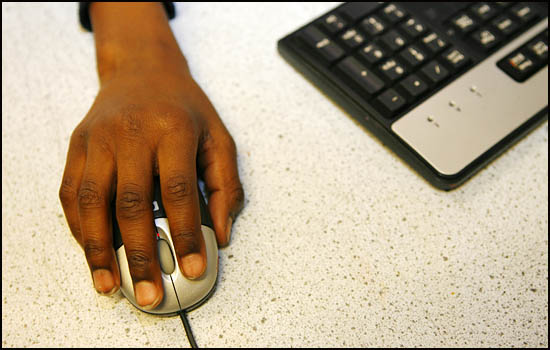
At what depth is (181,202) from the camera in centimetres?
36

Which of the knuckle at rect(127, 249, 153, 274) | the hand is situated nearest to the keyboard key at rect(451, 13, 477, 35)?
the hand

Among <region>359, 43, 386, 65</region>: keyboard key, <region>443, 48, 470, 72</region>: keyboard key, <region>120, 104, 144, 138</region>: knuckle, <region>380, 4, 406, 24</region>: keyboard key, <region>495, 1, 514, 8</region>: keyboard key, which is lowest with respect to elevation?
<region>120, 104, 144, 138</region>: knuckle

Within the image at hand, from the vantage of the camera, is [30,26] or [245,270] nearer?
[245,270]

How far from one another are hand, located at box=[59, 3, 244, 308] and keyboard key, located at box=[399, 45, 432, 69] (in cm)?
20

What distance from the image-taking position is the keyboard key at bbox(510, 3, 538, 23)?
466mm

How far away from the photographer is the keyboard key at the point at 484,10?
47 centimetres

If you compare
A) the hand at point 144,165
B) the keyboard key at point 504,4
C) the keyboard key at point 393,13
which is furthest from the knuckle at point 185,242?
the keyboard key at point 504,4

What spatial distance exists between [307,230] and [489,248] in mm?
159

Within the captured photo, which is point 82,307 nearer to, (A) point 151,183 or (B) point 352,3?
(A) point 151,183

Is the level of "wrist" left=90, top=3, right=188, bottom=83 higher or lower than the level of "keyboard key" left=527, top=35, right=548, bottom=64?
lower

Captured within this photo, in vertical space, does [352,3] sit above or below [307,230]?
above

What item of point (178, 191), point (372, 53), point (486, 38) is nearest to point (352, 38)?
point (372, 53)

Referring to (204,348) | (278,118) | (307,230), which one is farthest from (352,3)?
(204,348)

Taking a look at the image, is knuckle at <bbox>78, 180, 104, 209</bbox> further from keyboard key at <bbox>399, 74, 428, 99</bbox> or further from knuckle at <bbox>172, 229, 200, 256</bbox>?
keyboard key at <bbox>399, 74, 428, 99</bbox>
